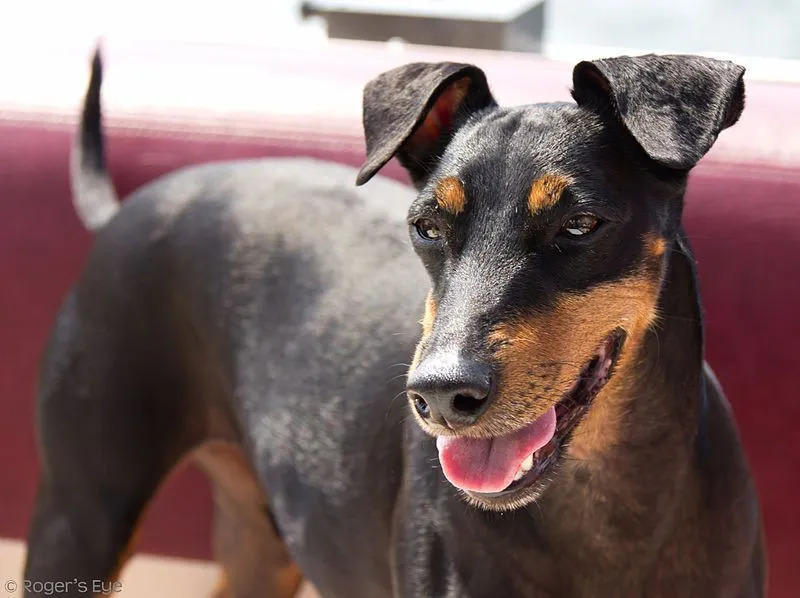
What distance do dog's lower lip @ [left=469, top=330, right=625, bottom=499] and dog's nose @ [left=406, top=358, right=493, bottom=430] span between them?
0.15 m

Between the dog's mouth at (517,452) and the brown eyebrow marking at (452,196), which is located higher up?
the brown eyebrow marking at (452,196)

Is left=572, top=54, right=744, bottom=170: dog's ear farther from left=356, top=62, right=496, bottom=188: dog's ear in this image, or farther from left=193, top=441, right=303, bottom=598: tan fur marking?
left=193, top=441, right=303, bottom=598: tan fur marking

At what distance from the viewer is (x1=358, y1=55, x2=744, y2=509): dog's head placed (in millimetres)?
1321

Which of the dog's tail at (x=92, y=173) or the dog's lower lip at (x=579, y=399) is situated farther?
the dog's tail at (x=92, y=173)

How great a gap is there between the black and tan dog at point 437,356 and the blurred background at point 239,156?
0.86ft

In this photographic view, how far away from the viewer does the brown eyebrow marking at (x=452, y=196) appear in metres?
1.41

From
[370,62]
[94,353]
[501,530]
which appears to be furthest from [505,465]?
[370,62]

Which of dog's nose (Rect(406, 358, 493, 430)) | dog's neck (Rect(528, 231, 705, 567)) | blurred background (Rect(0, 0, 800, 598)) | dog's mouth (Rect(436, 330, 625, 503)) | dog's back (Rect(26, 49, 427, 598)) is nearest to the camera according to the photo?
dog's nose (Rect(406, 358, 493, 430))

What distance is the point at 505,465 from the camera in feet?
4.60

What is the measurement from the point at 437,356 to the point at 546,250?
0.21 meters

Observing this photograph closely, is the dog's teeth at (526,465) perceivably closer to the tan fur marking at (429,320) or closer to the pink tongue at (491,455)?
the pink tongue at (491,455)

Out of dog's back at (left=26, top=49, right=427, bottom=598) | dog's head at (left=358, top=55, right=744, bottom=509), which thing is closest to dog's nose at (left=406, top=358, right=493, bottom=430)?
dog's head at (left=358, top=55, right=744, bottom=509)

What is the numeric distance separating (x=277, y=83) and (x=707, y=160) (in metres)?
0.98

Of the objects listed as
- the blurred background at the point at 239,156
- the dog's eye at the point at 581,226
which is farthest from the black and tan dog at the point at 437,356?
the blurred background at the point at 239,156
